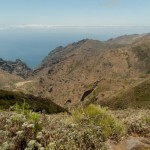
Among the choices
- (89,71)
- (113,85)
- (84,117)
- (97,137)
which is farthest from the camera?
(89,71)

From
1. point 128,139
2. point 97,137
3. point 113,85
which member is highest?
point 97,137

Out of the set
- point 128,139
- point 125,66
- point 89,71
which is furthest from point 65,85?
point 128,139

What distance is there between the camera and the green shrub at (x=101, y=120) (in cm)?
1014

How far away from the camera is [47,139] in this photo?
8258mm

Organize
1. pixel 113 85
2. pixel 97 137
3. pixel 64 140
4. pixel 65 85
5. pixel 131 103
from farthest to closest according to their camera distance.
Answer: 1. pixel 65 85
2. pixel 113 85
3. pixel 131 103
4. pixel 97 137
5. pixel 64 140

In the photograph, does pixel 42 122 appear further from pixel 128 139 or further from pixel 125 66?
pixel 125 66

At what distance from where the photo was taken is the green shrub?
1014 cm

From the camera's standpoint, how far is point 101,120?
35.7 ft

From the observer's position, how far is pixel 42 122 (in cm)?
936

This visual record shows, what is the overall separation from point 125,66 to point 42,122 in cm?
16621

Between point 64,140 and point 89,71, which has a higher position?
point 64,140

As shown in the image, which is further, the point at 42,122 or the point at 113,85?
the point at 113,85

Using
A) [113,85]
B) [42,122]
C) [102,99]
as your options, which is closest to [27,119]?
[42,122]

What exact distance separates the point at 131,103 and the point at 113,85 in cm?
2687
